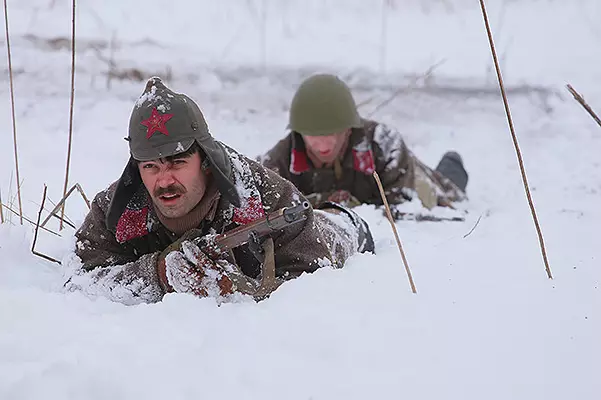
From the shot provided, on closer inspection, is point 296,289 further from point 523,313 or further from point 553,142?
point 553,142

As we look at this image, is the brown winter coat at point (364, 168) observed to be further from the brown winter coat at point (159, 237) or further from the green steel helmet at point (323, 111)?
the brown winter coat at point (159, 237)

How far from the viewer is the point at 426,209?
156 inches

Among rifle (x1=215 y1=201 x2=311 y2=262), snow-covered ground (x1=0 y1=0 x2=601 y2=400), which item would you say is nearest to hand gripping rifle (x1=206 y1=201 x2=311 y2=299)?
rifle (x1=215 y1=201 x2=311 y2=262)

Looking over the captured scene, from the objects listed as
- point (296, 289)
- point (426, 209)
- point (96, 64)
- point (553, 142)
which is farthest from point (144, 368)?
point (553, 142)

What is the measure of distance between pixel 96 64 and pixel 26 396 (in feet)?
15.6

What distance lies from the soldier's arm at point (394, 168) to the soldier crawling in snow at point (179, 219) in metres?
1.63

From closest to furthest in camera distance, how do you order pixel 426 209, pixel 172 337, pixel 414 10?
pixel 172 337 → pixel 426 209 → pixel 414 10

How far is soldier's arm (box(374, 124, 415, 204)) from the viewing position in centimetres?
403

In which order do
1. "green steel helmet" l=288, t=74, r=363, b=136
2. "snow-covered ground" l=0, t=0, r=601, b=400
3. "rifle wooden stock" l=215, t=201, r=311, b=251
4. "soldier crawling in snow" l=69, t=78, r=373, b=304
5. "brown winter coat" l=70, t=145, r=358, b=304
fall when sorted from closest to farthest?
"snow-covered ground" l=0, t=0, r=601, b=400 < "rifle wooden stock" l=215, t=201, r=311, b=251 < "soldier crawling in snow" l=69, t=78, r=373, b=304 < "brown winter coat" l=70, t=145, r=358, b=304 < "green steel helmet" l=288, t=74, r=363, b=136

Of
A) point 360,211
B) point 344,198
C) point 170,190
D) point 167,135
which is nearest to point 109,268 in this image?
point 170,190

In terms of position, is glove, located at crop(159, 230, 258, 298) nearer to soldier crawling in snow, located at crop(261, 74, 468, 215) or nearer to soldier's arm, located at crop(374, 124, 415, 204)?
soldier crawling in snow, located at crop(261, 74, 468, 215)

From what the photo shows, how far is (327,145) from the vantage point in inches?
159

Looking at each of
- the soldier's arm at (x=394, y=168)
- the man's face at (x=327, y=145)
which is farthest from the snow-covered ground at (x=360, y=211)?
the man's face at (x=327, y=145)

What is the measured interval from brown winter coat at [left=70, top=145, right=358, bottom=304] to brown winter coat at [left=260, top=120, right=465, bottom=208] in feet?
5.23
